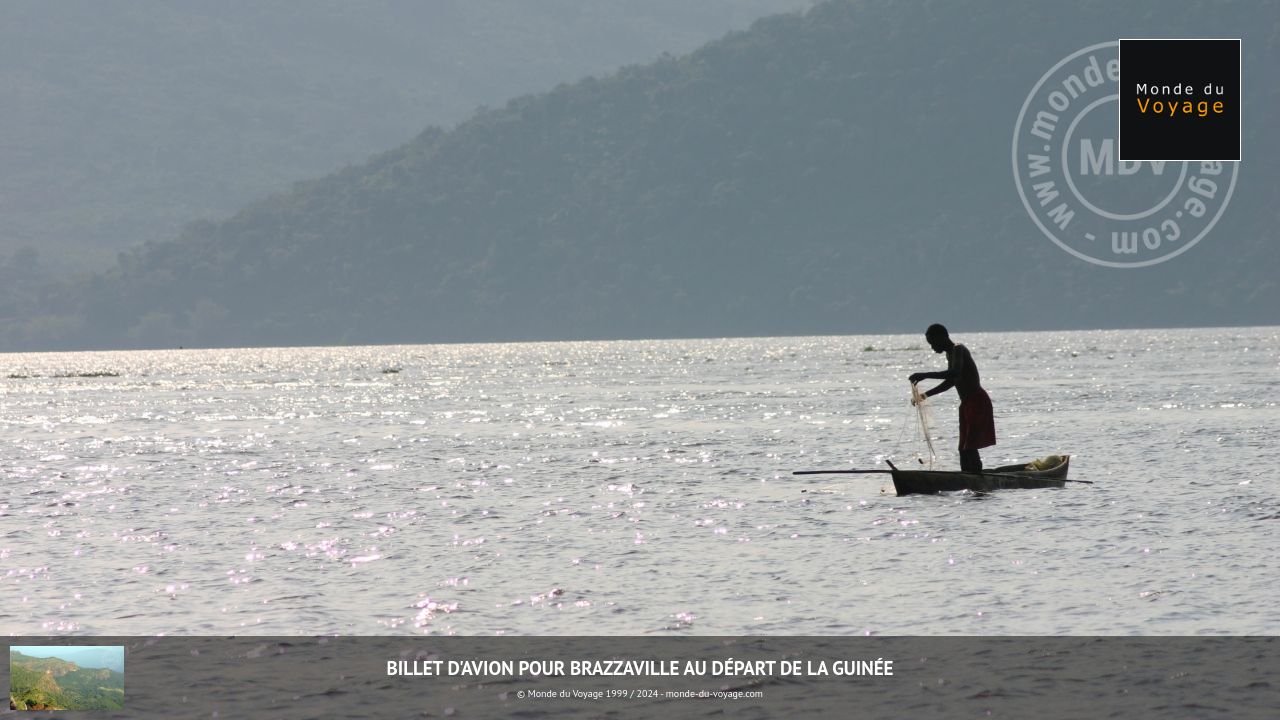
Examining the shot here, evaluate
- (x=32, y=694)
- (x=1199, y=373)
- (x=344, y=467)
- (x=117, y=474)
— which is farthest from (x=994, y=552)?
(x=1199, y=373)

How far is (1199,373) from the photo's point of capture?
105m

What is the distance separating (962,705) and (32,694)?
27.0 feet

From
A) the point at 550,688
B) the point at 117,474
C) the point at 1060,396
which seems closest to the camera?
the point at 550,688

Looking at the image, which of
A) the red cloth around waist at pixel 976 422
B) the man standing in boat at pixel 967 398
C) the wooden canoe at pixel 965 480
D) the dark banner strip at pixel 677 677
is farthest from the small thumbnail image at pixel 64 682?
the wooden canoe at pixel 965 480

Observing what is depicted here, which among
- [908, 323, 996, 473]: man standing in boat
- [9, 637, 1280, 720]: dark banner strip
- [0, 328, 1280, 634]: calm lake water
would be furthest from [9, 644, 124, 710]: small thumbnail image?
[908, 323, 996, 473]: man standing in boat

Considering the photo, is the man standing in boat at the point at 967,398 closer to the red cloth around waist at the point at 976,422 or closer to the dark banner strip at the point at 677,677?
the red cloth around waist at the point at 976,422

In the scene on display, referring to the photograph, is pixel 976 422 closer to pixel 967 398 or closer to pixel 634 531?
pixel 967 398

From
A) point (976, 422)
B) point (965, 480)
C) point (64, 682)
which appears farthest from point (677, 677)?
point (965, 480)

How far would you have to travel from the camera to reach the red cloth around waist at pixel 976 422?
29094 mm

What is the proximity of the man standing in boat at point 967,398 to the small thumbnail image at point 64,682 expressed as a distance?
15.9 meters

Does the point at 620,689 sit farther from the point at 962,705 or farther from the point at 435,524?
the point at 435,524

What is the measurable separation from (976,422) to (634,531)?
691 centimetres

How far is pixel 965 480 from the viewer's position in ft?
99.9

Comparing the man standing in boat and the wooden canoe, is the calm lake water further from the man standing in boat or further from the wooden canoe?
the man standing in boat
